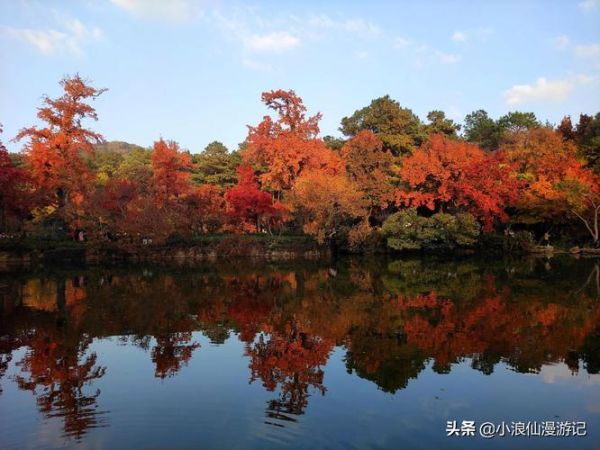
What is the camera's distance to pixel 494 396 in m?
6.96

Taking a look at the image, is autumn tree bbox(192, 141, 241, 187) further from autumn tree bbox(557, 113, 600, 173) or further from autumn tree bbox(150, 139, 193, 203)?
autumn tree bbox(557, 113, 600, 173)

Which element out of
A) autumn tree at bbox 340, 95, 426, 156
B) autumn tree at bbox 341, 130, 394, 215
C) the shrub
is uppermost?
autumn tree at bbox 340, 95, 426, 156

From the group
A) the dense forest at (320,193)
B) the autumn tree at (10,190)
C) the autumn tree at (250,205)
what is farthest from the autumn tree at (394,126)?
the autumn tree at (10,190)

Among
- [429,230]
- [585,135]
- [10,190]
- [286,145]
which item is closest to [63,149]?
[10,190]

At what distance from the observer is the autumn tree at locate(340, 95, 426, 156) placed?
35.2 metres

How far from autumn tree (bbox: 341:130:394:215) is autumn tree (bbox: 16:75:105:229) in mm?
16057

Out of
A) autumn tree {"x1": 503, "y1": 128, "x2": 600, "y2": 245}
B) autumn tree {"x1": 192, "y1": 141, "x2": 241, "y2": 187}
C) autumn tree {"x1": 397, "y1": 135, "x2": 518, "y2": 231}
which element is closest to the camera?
autumn tree {"x1": 503, "y1": 128, "x2": 600, "y2": 245}

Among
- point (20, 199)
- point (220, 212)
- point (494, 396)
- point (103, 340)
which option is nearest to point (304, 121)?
point (220, 212)

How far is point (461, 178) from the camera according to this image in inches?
1131

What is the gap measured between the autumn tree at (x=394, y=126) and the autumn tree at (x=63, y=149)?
18.8 meters

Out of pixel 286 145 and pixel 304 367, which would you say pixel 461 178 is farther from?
pixel 304 367

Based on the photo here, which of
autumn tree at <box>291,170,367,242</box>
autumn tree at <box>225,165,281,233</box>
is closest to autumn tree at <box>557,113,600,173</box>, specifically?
autumn tree at <box>291,170,367,242</box>

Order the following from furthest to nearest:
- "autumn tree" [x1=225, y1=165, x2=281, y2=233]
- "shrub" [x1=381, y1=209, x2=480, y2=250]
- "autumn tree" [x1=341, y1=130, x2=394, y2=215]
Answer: "autumn tree" [x1=225, y1=165, x2=281, y2=233] → "autumn tree" [x1=341, y1=130, x2=394, y2=215] → "shrub" [x1=381, y1=209, x2=480, y2=250]

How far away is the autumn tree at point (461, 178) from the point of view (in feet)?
93.6
